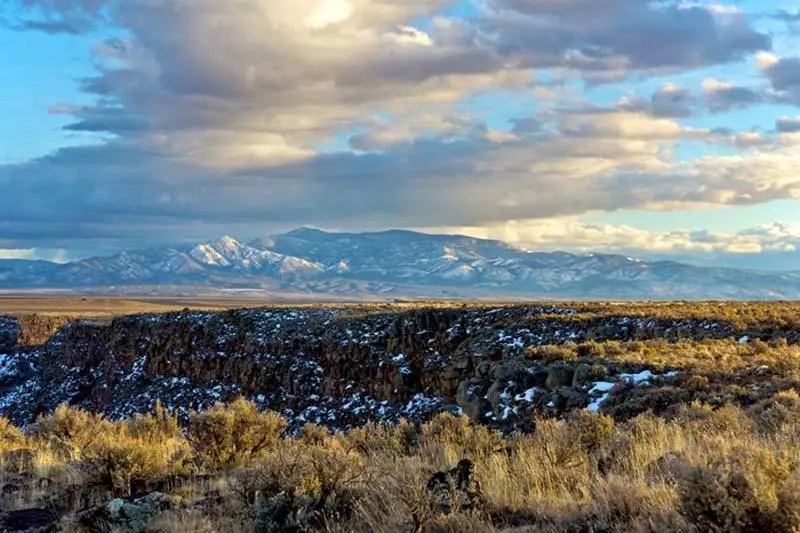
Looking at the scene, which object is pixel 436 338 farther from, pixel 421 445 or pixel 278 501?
pixel 278 501

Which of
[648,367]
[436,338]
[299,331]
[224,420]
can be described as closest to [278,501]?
[224,420]

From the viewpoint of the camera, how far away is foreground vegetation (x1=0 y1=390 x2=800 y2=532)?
4.91 metres

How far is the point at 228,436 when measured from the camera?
11711 mm

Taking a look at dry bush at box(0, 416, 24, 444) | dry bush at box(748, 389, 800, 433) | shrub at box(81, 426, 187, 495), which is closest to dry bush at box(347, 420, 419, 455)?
shrub at box(81, 426, 187, 495)

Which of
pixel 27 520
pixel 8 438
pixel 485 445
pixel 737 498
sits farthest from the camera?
pixel 8 438

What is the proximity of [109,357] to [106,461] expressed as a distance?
43368 mm

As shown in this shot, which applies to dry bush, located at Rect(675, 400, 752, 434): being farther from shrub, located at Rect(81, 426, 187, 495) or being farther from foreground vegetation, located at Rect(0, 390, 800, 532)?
shrub, located at Rect(81, 426, 187, 495)

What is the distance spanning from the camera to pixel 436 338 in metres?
32.6

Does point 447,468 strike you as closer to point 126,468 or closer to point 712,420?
point 712,420

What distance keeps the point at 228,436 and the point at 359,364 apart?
71.2ft

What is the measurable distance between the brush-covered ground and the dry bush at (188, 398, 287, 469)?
0.12ft

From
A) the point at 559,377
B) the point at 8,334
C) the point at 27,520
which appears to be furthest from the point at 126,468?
the point at 8,334

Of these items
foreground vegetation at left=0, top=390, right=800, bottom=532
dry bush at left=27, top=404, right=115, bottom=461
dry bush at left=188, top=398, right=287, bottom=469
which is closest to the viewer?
foreground vegetation at left=0, top=390, right=800, bottom=532

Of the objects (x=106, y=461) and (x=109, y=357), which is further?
(x=109, y=357)
